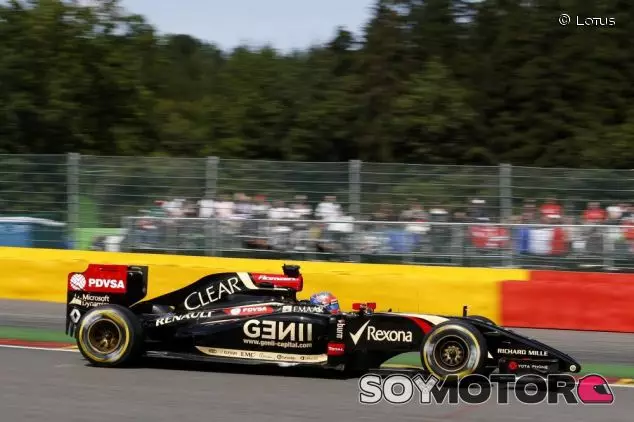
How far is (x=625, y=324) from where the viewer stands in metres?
11.0

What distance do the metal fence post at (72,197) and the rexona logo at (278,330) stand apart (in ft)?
20.7

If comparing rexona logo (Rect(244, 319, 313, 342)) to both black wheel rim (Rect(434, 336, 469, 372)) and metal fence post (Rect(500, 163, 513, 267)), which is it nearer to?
black wheel rim (Rect(434, 336, 469, 372))

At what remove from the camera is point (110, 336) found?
26.9ft

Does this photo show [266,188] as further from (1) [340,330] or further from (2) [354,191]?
(1) [340,330]

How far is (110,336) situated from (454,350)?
2855 mm

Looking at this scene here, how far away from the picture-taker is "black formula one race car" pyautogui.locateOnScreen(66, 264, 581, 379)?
7.27 m

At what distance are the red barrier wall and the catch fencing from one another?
0.67 m

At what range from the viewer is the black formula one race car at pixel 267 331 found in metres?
7.27

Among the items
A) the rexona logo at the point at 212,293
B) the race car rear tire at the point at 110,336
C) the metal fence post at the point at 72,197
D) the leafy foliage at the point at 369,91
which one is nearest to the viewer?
the race car rear tire at the point at 110,336

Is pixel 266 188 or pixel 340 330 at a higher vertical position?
pixel 266 188

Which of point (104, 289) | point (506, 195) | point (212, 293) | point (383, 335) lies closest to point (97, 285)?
point (104, 289)

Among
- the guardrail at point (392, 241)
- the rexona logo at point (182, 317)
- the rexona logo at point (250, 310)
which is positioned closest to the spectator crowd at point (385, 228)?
the guardrail at point (392, 241)

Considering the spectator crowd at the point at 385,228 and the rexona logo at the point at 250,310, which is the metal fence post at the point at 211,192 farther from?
the rexona logo at the point at 250,310

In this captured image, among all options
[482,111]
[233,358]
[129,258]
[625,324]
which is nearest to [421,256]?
[625,324]
